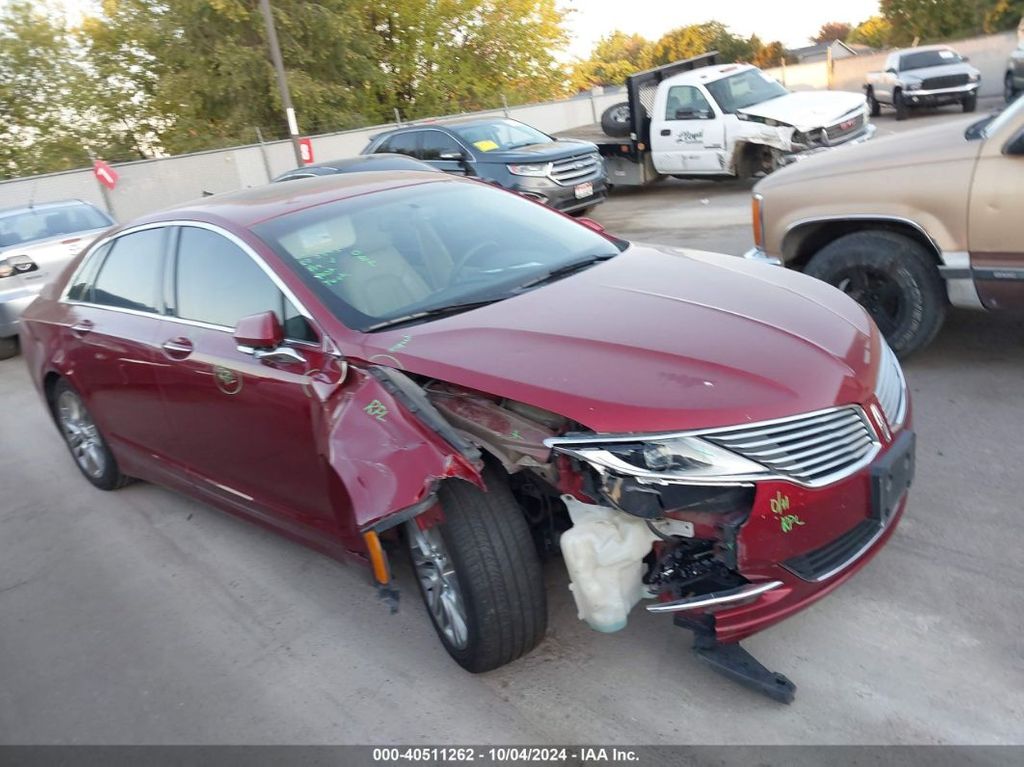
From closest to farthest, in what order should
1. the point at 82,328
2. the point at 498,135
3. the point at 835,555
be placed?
the point at 835,555, the point at 82,328, the point at 498,135

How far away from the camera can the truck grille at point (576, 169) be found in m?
12.2

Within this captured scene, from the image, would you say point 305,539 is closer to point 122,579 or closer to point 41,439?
point 122,579

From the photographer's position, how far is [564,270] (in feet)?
12.6

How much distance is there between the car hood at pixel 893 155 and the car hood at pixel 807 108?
→ 7.05 meters

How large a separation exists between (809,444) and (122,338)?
3378 mm

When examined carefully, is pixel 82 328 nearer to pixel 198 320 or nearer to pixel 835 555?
pixel 198 320

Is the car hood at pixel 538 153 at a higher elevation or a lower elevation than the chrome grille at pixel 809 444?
higher

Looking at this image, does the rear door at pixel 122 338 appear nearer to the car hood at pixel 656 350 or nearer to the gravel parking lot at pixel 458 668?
the gravel parking lot at pixel 458 668

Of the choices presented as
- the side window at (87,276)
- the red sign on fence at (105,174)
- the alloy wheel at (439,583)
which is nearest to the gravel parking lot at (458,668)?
the alloy wheel at (439,583)

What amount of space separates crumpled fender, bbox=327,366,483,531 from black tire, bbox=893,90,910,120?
71.9 ft

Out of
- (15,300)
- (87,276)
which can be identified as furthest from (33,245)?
(87,276)

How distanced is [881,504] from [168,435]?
324cm

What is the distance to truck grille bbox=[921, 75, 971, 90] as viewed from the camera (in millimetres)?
20609

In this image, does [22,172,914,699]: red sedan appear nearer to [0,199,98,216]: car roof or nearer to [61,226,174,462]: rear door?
[61,226,174,462]: rear door
